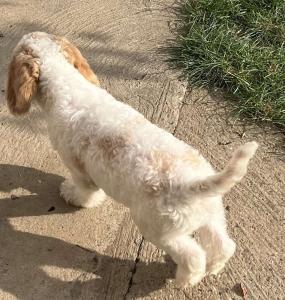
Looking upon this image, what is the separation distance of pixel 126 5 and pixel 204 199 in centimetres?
324

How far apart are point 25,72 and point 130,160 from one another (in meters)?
1.00

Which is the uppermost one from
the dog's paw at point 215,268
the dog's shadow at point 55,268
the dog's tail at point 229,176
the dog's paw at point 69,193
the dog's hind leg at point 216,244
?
the dog's tail at point 229,176

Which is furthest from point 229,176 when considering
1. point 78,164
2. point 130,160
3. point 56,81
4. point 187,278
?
point 56,81

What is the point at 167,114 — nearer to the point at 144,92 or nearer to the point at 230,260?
the point at 144,92

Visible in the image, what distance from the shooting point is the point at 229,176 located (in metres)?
2.43

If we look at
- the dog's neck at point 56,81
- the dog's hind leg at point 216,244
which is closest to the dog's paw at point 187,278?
the dog's hind leg at point 216,244

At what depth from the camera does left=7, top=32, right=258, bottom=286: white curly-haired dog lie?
8.70 feet

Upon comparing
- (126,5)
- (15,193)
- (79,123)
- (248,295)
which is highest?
(79,123)

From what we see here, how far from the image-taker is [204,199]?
2.66m

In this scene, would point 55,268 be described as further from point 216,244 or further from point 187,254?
point 216,244

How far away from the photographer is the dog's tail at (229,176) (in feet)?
7.87

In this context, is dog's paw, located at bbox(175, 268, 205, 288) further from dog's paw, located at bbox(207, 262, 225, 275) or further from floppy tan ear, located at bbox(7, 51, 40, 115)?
floppy tan ear, located at bbox(7, 51, 40, 115)

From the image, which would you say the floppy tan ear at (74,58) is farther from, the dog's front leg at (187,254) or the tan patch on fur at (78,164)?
the dog's front leg at (187,254)

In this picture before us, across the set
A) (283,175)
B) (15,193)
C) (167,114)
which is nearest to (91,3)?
(167,114)
